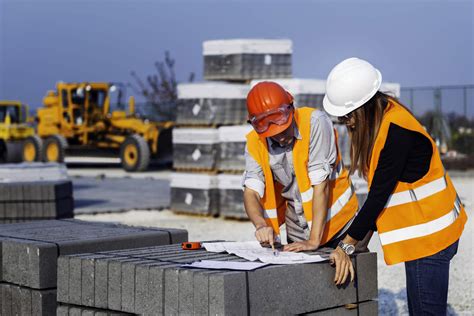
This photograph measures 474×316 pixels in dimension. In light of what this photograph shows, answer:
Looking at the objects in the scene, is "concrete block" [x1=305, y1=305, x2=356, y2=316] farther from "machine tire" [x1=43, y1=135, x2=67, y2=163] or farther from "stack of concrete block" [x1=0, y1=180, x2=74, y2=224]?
"machine tire" [x1=43, y1=135, x2=67, y2=163]

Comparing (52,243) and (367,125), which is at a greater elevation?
(367,125)

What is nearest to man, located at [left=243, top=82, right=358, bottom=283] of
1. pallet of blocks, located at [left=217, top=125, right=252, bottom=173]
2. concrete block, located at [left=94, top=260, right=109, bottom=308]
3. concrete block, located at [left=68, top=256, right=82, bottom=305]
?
concrete block, located at [left=94, top=260, right=109, bottom=308]

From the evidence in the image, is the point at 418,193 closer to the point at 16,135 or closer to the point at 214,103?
the point at 214,103

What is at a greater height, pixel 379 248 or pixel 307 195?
pixel 307 195

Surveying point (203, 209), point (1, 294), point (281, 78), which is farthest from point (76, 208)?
point (1, 294)

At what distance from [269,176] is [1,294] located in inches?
79.3

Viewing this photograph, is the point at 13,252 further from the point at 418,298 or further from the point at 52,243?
the point at 418,298

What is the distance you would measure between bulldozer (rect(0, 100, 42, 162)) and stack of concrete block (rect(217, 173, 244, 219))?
52.3 ft

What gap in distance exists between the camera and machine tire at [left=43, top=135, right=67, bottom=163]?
27.5m

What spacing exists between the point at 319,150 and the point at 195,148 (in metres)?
9.66

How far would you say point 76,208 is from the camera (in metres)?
15.6

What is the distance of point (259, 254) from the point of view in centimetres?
468

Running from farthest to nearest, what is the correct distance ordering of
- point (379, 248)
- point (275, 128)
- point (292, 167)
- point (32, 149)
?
1. point (32, 149)
2. point (379, 248)
3. point (292, 167)
4. point (275, 128)

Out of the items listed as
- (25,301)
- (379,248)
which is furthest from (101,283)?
(379,248)
